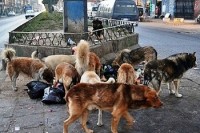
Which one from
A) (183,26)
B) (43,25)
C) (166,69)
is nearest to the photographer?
(166,69)

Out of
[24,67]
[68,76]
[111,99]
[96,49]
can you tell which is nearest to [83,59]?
[68,76]

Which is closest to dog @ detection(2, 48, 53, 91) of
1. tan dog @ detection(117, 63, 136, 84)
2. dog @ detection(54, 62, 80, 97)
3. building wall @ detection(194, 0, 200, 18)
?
dog @ detection(54, 62, 80, 97)

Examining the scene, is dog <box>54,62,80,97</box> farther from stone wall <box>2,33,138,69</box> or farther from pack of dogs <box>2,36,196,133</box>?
stone wall <box>2,33,138,69</box>

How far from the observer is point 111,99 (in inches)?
228

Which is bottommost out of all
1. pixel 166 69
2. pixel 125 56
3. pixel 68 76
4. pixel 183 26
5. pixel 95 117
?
pixel 95 117

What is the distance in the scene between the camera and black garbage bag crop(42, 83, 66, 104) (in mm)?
7820

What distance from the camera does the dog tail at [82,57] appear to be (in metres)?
7.46

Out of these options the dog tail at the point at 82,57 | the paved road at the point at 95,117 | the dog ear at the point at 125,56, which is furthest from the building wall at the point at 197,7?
the dog tail at the point at 82,57

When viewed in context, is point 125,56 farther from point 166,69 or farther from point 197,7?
point 197,7

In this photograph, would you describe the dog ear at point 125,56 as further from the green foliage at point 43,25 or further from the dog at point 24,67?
the green foliage at point 43,25

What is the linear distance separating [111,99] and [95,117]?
125cm

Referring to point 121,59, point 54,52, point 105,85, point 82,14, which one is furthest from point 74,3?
point 105,85

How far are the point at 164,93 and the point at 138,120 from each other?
2157 mm

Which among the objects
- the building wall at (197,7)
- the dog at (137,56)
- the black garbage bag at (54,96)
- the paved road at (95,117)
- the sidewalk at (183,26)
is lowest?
the paved road at (95,117)
